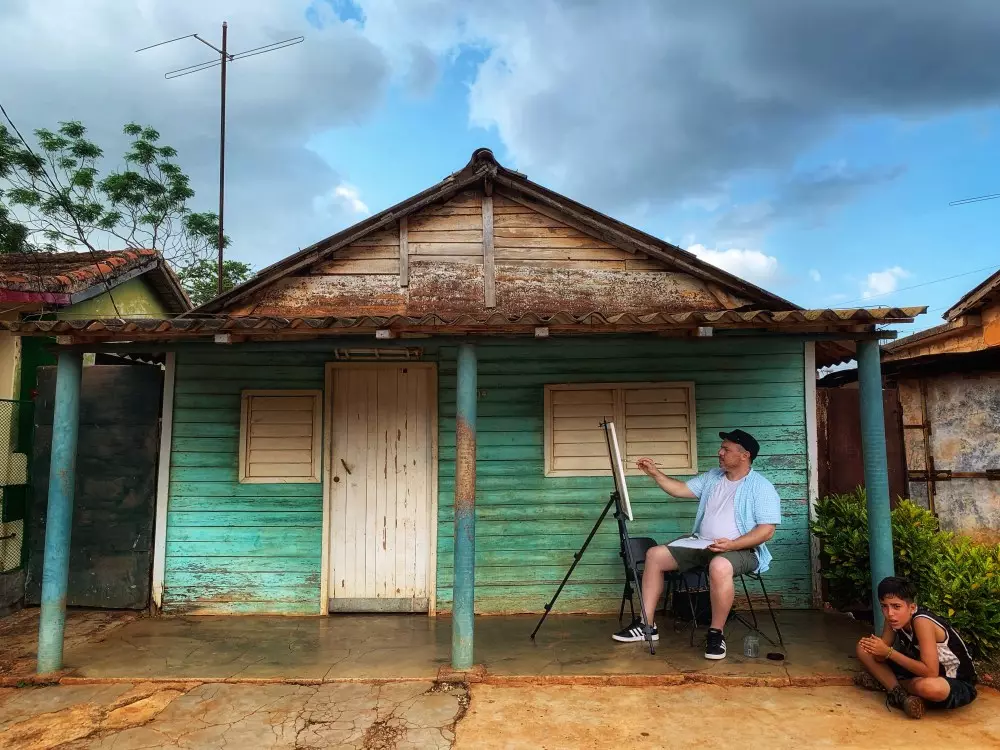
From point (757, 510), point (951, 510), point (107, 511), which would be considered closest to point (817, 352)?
point (951, 510)

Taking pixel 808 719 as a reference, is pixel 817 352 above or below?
above

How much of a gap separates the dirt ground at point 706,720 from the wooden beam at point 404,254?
153 inches

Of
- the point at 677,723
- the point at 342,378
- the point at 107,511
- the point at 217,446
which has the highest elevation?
the point at 342,378

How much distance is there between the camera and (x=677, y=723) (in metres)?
3.76

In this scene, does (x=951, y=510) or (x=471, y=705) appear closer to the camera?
(x=471, y=705)

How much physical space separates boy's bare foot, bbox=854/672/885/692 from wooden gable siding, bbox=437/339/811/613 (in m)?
1.71

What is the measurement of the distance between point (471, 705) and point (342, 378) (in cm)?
324

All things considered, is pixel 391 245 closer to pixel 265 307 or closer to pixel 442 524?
pixel 265 307

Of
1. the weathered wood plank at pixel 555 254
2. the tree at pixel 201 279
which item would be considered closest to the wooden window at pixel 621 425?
the weathered wood plank at pixel 555 254

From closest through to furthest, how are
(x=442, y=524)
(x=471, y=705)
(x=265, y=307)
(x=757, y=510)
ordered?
1. (x=471, y=705)
2. (x=757, y=510)
3. (x=442, y=524)
4. (x=265, y=307)

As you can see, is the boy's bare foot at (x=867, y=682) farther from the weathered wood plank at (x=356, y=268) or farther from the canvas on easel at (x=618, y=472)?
the weathered wood plank at (x=356, y=268)

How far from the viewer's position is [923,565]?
15.5 feet

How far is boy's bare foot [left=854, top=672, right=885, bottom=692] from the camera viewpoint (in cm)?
413

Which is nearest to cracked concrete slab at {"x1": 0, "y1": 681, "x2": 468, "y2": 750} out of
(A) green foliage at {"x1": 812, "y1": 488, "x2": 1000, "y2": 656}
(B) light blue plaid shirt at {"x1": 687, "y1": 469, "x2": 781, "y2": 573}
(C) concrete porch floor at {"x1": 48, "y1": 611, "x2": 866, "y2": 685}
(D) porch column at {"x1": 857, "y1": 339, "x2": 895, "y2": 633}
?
(C) concrete porch floor at {"x1": 48, "y1": 611, "x2": 866, "y2": 685}
